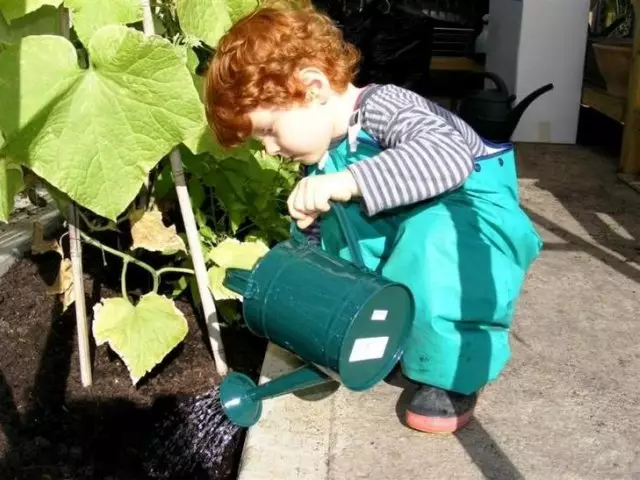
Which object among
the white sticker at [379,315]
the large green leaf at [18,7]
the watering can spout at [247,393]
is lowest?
the watering can spout at [247,393]

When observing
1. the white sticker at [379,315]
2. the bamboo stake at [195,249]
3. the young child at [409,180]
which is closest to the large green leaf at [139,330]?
the bamboo stake at [195,249]

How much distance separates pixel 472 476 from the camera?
1510mm

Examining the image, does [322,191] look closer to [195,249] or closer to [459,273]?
[459,273]

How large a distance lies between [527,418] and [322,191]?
62 cm

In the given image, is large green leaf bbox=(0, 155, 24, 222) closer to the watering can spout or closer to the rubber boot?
the watering can spout

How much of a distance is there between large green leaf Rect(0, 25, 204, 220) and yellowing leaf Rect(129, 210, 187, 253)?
387 millimetres

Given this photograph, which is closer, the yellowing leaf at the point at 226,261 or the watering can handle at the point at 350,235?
the watering can handle at the point at 350,235

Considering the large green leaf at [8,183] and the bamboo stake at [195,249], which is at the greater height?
the large green leaf at [8,183]

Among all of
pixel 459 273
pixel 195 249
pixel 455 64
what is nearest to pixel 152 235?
pixel 195 249

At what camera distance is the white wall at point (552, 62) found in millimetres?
4355

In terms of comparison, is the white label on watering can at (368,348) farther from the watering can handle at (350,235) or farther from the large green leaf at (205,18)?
the large green leaf at (205,18)

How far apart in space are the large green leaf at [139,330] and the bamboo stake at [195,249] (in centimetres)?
7

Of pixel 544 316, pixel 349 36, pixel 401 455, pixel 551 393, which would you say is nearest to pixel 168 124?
pixel 401 455

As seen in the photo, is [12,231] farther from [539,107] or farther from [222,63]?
[539,107]
